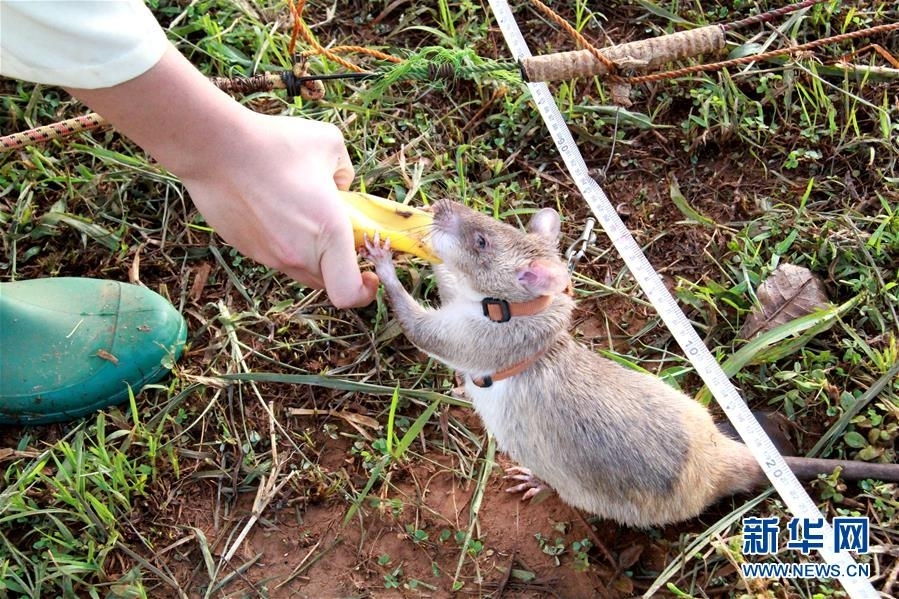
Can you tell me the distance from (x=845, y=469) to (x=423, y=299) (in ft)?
6.76

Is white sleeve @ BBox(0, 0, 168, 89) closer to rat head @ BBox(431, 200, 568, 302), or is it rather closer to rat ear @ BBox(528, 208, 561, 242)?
rat head @ BBox(431, 200, 568, 302)

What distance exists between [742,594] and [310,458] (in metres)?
1.91

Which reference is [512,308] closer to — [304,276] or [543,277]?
[543,277]

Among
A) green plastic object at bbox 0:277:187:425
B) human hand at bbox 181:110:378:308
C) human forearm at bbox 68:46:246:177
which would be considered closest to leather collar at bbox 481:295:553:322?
human hand at bbox 181:110:378:308

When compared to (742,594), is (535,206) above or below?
above

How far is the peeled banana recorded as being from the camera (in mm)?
3408

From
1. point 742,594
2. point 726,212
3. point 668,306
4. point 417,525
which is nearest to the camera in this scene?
point 742,594

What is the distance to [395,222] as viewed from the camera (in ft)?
11.4

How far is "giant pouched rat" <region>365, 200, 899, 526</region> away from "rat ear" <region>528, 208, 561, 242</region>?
0.06 metres

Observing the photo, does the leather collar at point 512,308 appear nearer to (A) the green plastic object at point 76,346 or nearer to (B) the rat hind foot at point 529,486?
(B) the rat hind foot at point 529,486

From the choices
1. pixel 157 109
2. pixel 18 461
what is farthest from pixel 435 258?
pixel 18 461

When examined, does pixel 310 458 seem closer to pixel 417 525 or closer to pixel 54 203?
pixel 417 525

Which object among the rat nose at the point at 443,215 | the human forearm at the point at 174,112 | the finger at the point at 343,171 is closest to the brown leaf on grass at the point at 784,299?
the rat nose at the point at 443,215

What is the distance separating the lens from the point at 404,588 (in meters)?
3.27
